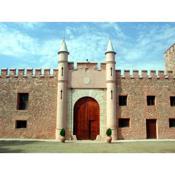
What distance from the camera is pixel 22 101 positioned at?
981 inches

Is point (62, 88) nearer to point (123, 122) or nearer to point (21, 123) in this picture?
point (21, 123)

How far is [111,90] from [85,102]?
2691mm

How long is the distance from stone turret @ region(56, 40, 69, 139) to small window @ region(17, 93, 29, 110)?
3210 mm

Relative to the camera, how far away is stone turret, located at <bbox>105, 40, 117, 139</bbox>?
78.1 feet

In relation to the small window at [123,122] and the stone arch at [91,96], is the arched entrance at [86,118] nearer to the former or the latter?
the stone arch at [91,96]

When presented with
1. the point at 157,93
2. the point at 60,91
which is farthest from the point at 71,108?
the point at 157,93

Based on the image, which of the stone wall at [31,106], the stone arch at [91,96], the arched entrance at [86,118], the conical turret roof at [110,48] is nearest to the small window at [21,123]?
the stone wall at [31,106]

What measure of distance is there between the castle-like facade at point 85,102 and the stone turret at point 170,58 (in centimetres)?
300

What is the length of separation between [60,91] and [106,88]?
433cm

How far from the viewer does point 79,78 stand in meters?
24.8

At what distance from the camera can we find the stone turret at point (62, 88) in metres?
23.6

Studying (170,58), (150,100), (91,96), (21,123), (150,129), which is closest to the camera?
(21,123)

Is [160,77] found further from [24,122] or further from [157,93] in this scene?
[24,122]

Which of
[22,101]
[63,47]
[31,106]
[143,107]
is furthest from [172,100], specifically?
[22,101]
